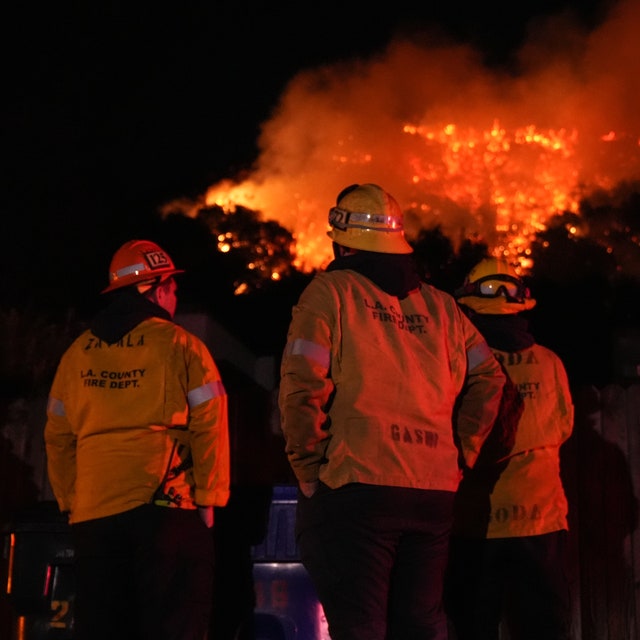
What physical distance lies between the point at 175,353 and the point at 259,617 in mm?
1468

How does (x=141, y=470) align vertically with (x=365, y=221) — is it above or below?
below

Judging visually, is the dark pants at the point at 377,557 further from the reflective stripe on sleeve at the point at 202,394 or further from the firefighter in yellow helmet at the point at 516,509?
the firefighter in yellow helmet at the point at 516,509

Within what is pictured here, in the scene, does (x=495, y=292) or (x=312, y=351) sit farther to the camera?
(x=495, y=292)

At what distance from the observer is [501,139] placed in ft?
36.8

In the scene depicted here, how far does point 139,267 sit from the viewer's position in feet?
15.8

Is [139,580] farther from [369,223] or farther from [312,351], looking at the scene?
[369,223]

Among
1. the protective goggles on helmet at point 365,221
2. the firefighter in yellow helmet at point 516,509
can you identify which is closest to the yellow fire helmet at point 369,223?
the protective goggles on helmet at point 365,221

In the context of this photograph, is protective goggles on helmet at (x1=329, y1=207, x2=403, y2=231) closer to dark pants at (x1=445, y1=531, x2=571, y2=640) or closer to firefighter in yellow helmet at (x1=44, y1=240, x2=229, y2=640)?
firefighter in yellow helmet at (x1=44, y1=240, x2=229, y2=640)

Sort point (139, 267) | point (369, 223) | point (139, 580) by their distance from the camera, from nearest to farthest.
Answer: point (369, 223), point (139, 580), point (139, 267)

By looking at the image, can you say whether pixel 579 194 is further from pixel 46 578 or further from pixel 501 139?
pixel 46 578

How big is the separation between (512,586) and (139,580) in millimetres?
1910

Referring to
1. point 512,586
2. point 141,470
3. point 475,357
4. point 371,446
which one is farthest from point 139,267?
point 512,586

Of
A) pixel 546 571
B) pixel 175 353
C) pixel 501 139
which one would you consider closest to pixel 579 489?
pixel 546 571

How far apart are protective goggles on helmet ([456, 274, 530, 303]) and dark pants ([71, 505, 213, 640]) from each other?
201cm
